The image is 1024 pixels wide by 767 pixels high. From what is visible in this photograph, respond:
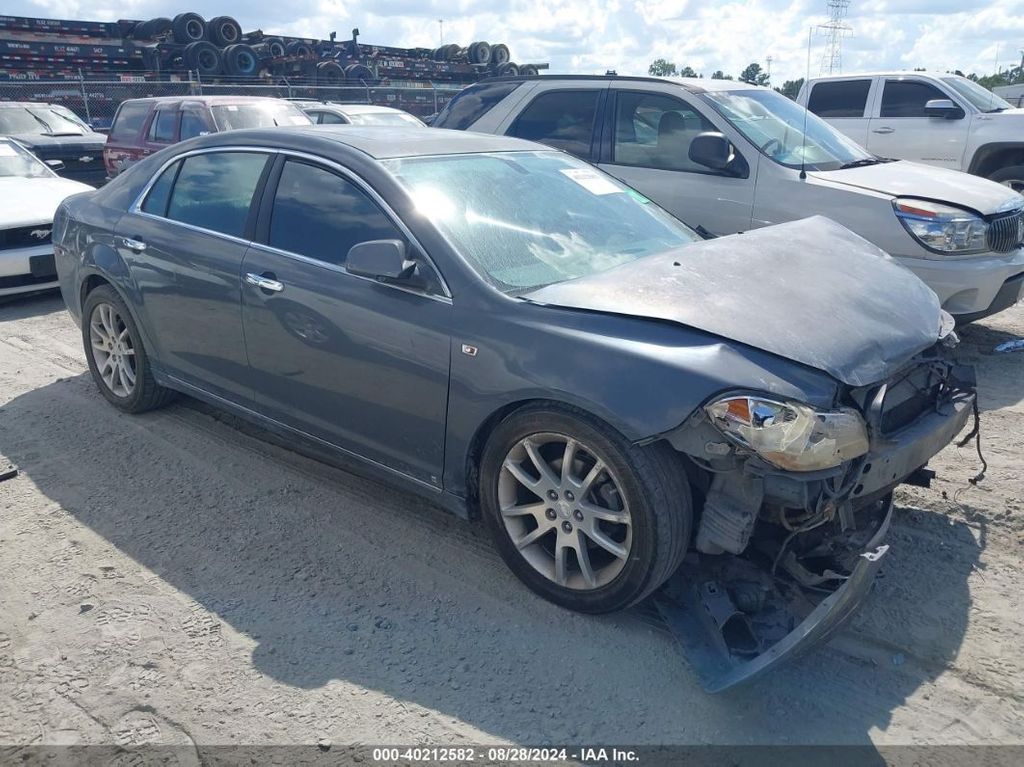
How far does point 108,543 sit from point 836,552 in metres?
3.07

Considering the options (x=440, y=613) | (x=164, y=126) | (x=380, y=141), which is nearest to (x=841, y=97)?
(x=380, y=141)

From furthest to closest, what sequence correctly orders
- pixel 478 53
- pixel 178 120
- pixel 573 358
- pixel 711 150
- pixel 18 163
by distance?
pixel 478 53, pixel 178 120, pixel 18 163, pixel 711 150, pixel 573 358

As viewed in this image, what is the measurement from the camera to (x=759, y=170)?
6.28 m

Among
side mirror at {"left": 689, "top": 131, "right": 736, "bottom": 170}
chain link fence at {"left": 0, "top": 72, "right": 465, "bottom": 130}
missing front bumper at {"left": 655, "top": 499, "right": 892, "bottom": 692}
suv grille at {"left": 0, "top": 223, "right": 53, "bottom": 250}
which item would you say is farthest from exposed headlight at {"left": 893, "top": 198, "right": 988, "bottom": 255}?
chain link fence at {"left": 0, "top": 72, "right": 465, "bottom": 130}

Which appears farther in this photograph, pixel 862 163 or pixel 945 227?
pixel 862 163

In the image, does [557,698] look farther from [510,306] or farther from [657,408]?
[510,306]

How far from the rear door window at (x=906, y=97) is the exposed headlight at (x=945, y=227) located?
5.87 m

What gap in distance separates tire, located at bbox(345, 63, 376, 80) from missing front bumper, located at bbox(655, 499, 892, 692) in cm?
2179

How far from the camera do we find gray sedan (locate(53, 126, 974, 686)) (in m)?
2.85

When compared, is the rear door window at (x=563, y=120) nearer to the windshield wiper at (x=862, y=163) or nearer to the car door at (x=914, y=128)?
the windshield wiper at (x=862, y=163)

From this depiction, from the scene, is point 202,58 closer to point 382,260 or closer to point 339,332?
point 339,332

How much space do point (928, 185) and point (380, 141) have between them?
13.7 feet

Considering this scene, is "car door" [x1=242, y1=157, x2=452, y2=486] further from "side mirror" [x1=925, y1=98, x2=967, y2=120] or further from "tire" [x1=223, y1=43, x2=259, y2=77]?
"tire" [x1=223, y1=43, x2=259, y2=77]

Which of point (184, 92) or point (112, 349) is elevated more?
point (184, 92)
